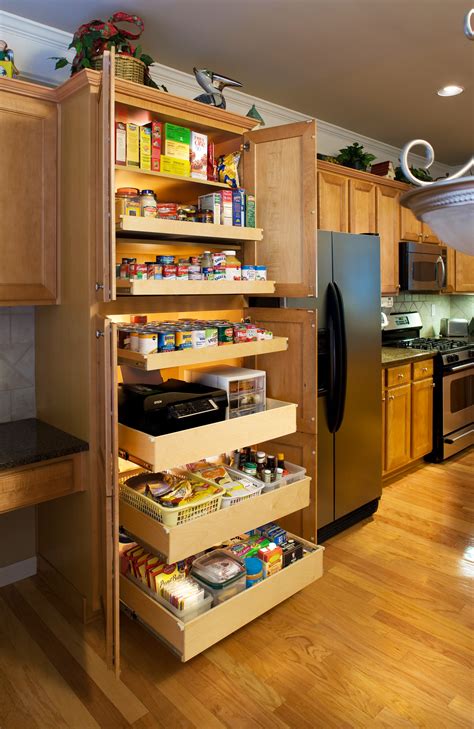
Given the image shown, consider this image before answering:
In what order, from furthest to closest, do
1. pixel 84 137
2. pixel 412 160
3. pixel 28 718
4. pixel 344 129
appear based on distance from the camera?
pixel 412 160 < pixel 344 129 < pixel 84 137 < pixel 28 718

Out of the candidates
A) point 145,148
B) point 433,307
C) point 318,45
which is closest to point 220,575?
point 145,148

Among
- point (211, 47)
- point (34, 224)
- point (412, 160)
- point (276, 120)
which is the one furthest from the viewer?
point (412, 160)

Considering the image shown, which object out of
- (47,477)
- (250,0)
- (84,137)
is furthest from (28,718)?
(250,0)

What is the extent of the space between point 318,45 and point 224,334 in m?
1.61

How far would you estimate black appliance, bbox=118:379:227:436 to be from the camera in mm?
2057

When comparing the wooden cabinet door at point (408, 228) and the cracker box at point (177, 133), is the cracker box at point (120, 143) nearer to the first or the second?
the cracker box at point (177, 133)

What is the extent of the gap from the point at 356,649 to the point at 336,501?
990 mm

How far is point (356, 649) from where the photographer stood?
6.84ft

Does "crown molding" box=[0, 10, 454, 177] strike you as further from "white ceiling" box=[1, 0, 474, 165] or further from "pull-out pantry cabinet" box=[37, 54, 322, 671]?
"pull-out pantry cabinet" box=[37, 54, 322, 671]

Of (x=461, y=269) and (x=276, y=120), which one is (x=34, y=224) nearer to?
(x=276, y=120)

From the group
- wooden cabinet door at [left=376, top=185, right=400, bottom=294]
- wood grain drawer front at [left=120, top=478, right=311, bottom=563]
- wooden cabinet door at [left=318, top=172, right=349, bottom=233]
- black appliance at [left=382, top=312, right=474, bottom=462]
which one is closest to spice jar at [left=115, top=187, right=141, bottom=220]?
wood grain drawer front at [left=120, top=478, right=311, bottom=563]

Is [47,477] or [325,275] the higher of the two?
[325,275]

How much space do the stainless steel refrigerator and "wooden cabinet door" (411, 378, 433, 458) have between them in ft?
2.59

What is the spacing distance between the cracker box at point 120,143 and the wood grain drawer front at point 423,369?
8.72 feet
